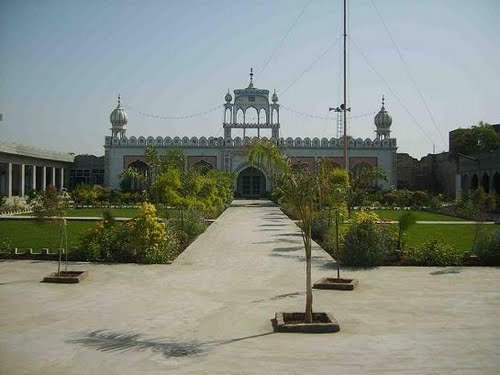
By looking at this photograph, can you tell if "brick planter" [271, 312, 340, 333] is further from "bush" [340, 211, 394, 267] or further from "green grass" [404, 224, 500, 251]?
"green grass" [404, 224, 500, 251]

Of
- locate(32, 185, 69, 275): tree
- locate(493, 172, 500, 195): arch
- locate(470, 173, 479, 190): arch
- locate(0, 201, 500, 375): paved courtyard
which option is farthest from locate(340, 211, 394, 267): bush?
locate(470, 173, 479, 190): arch

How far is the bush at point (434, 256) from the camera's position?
12.3 meters

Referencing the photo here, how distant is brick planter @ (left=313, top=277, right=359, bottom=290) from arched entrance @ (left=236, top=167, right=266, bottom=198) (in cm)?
3956

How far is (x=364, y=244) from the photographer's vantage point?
12.4 metres

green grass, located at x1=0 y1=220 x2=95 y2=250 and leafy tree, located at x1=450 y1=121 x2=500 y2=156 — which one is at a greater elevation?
leafy tree, located at x1=450 y1=121 x2=500 y2=156

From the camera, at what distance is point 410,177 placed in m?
48.9

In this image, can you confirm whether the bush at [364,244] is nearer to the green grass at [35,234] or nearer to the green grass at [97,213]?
the green grass at [35,234]

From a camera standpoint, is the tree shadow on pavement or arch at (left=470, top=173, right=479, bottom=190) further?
arch at (left=470, top=173, right=479, bottom=190)

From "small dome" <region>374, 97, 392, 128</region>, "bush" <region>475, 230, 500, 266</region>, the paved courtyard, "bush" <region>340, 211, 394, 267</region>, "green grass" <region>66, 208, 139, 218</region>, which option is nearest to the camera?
the paved courtyard

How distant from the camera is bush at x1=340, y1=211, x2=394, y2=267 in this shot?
482 inches

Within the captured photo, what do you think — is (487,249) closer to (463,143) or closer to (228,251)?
(228,251)

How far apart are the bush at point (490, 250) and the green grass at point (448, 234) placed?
1.53m

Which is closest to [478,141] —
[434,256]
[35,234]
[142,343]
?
[434,256]

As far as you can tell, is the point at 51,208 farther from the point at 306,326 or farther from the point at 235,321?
the point at 306,326
